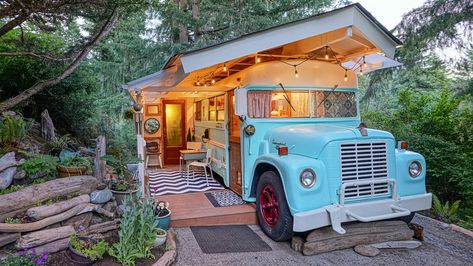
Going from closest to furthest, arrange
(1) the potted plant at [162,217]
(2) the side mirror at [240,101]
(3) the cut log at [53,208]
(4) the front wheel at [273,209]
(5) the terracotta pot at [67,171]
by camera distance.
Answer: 1. (3) the cut log at [53,208]
2. (4) the front wheel at [273,209]
3. (1) the potted plant at [162,217]
4. (5) the terracotta pot at [67,171]
5. (2) the side mirror at [240,101]

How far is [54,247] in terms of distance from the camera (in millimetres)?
3240

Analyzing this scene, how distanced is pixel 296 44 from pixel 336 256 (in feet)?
11.8

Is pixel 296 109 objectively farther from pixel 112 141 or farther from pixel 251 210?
pixel 112 141

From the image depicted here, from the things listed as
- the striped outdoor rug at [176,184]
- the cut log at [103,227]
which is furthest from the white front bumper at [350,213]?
the striped outdoor rug at [176,184]

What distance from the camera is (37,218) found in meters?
3.39

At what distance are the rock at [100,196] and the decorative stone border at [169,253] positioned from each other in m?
1.03

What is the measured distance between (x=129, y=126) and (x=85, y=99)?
5.36 meters

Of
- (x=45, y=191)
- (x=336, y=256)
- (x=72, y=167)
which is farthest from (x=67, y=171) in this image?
(x=336, y=256)

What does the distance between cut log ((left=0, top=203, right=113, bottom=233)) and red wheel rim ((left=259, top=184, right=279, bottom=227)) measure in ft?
6.95

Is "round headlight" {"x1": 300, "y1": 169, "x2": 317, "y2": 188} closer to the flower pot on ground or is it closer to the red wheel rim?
the red wheel rim

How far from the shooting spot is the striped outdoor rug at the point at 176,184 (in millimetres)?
5797

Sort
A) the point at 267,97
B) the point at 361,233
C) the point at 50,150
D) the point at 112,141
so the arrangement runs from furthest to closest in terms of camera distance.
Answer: the point at 112,141, the point at 50,150, the point at 267,97, the point at 361,233

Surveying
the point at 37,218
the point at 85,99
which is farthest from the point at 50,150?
the point at 85,99

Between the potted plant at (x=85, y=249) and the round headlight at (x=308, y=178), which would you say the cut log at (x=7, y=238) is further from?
the round headlight at (x=308, y=178)
